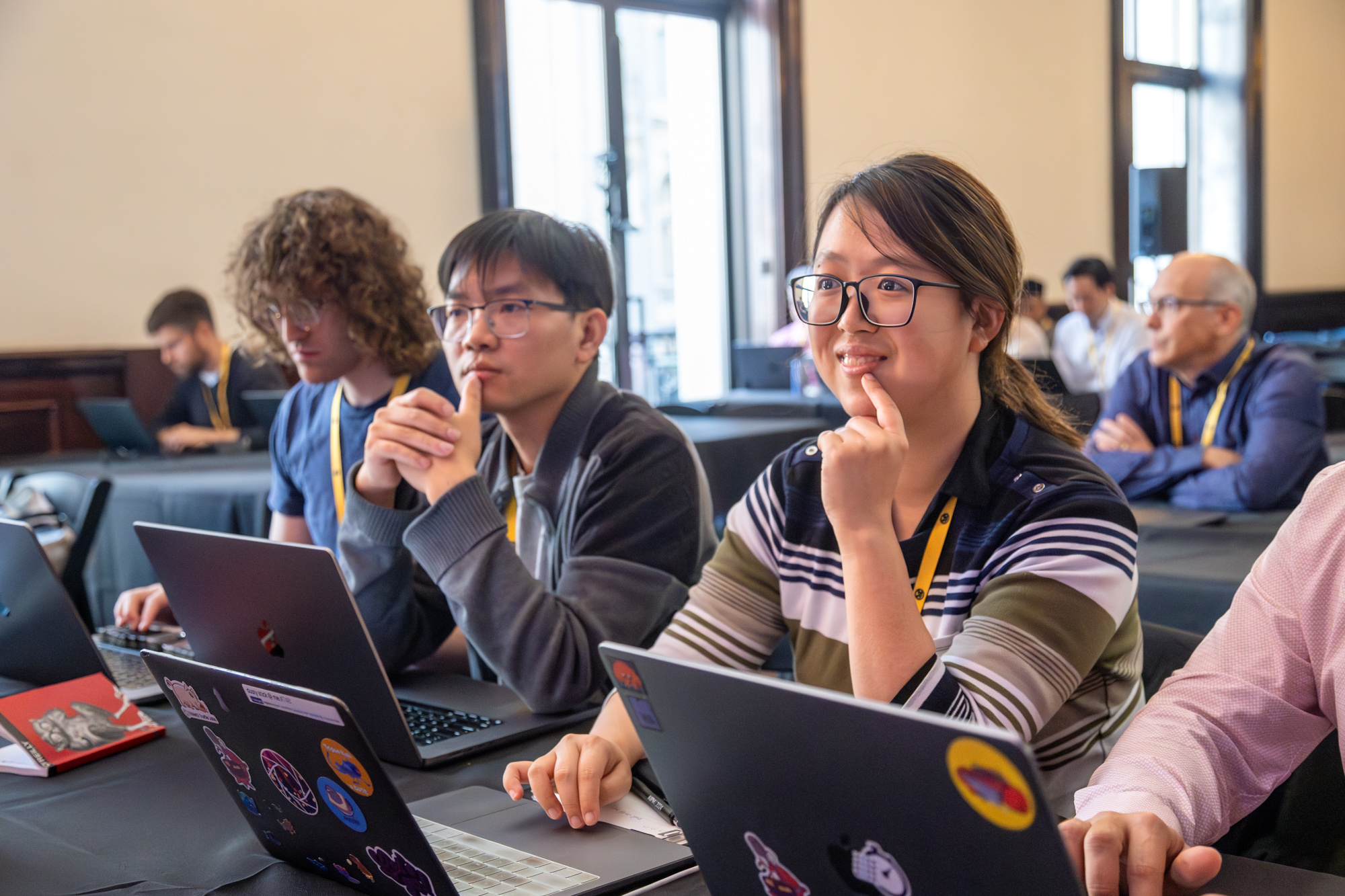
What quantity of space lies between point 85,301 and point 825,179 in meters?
4.22

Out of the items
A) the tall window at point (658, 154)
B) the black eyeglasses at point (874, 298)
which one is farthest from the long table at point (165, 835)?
the tall window at point (658, 154)

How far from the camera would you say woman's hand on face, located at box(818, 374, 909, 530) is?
105 centimetres

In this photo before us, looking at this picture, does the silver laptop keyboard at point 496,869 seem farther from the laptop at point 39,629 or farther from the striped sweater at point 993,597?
the laptop at point 39,629

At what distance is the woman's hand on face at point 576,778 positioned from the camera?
3.34 ft

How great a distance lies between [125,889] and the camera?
0.92 metres

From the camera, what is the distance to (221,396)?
4.64 m

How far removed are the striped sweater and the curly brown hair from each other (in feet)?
3.15

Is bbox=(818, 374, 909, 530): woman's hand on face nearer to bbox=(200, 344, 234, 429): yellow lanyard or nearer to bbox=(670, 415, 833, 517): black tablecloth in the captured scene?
bbox=(670, 415, 833, 517): black tablecloth

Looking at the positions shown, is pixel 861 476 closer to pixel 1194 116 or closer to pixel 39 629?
pixel 39 629

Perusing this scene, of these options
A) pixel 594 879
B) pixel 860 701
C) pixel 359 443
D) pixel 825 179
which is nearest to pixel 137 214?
pixel 359 443

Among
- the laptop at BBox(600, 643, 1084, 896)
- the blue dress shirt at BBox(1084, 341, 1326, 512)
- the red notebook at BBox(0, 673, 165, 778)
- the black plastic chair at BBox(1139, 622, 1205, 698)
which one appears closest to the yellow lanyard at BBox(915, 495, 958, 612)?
the black plastic chair at BBox(1139, 622, 1205, 698)

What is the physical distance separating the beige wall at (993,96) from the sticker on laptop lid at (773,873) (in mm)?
6493

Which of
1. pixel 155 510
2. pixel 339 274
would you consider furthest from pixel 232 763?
pixel 155 510

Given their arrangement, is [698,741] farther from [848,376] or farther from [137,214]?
[137,214]
